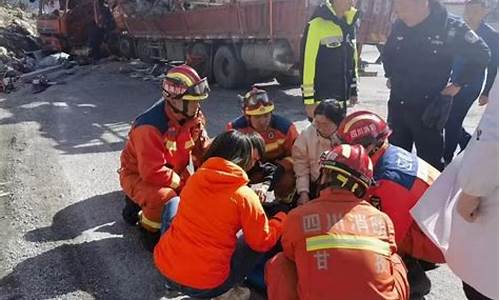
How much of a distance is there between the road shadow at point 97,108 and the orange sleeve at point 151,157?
3040 millimetres

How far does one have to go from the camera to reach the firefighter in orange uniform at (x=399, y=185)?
2.53 meters

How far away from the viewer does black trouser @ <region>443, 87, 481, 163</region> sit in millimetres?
4605

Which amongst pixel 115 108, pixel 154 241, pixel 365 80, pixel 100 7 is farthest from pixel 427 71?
pixel 100 7

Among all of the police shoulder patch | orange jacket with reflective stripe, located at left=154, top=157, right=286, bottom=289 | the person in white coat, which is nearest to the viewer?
the person in white coat

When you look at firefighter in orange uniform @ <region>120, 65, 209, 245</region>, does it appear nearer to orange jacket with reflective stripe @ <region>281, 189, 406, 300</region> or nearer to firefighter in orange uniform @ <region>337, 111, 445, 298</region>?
firefighter in orange uniform @ <region>337, 111, 445, 298</region>

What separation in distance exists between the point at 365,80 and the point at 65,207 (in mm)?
8292

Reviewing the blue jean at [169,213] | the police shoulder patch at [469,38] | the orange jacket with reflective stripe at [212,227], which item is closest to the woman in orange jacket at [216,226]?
the orange jacket with reflective stripe at [212,227]

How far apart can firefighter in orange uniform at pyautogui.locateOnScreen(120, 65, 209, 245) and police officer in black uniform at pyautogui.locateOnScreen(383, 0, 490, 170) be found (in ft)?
4.96

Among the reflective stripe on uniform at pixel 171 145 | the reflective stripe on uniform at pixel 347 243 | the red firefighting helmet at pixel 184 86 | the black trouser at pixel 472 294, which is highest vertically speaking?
the red firefighting helmet at pixel 184 86

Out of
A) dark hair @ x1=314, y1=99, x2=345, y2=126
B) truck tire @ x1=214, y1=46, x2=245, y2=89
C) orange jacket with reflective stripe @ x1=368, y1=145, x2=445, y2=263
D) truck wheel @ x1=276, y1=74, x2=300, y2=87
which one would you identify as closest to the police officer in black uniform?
dark hair @ x1=314, y1=99, x2=345, y2=126

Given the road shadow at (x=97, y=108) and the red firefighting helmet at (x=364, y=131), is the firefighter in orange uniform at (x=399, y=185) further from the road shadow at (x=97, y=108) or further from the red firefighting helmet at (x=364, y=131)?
the road shadow at (x=97, y=108)

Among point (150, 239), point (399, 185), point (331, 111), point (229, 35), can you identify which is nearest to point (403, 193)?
point (399, 185)

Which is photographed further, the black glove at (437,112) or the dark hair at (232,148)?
the black glove at (437,112)

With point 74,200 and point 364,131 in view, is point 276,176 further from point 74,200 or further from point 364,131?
point 74,200
